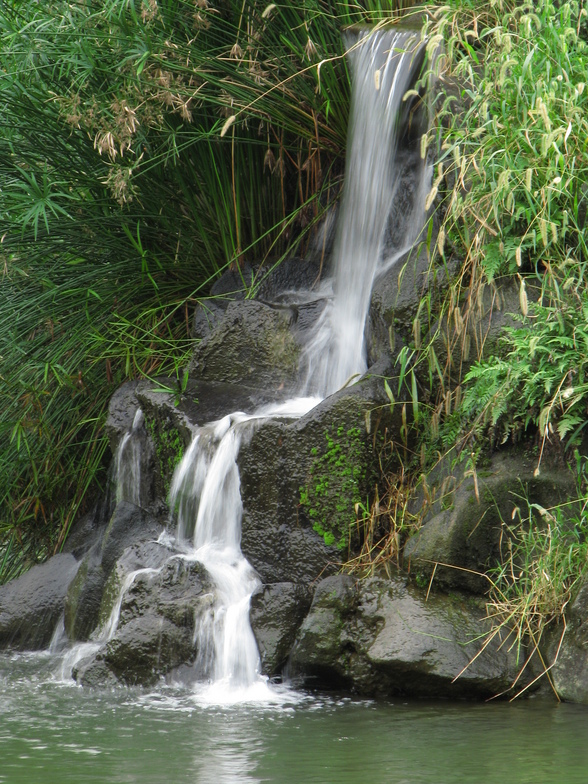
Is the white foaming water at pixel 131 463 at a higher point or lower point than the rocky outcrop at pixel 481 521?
higher

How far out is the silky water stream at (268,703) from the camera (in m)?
2.92

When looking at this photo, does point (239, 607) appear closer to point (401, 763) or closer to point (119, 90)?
point (401, 763)

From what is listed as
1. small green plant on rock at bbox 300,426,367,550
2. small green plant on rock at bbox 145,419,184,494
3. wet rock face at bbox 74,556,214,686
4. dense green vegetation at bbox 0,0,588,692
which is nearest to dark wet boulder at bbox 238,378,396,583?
small green plant on rock at bbox 300,426,367,550

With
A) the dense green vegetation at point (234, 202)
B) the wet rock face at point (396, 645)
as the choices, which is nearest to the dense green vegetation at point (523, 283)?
the dense green vegetation at point (234, 202)

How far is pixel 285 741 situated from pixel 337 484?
4.97ft

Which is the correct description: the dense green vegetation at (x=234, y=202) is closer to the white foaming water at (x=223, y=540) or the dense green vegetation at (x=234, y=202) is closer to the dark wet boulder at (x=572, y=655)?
the dark wet boulder at (x=572, y=655)

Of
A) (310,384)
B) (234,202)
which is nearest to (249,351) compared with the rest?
(310,384)

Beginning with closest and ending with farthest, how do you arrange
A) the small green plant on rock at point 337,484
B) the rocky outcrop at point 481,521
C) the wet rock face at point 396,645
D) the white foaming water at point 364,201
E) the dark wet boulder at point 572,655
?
1. the dark wet boulder at point 572,655
2. the wet rock face at point 396,645
3. the rocky outcrop at point 481,521
4. the small green plant on rock at point 337,484
5. the white foaming water at point 364,201

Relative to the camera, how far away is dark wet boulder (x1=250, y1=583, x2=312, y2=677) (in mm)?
4180

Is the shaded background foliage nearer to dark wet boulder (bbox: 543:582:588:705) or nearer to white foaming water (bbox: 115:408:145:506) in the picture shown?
white foaming water (bbox: 115:408:145:506)

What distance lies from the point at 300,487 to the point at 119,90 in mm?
2574

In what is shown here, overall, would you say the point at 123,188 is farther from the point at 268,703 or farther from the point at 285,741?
the point at 285,741

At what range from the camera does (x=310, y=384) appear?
5.43m

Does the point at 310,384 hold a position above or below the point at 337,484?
above
